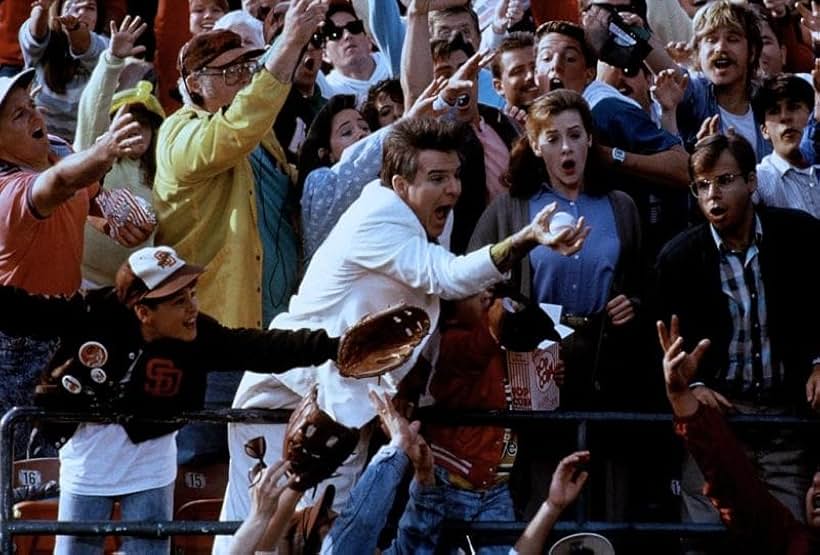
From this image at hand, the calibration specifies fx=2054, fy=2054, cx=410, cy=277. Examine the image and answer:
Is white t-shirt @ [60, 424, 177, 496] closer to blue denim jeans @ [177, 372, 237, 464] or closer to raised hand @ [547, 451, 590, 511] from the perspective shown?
blue denim jeans @ [177, 372, 237, 464]

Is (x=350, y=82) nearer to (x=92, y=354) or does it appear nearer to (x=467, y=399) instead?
(x=467, y=399)

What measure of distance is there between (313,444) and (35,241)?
181 cm

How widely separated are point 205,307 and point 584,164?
5.23ft

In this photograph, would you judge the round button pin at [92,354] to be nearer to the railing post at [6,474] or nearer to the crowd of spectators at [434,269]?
the crowd of spectators at [434,269]

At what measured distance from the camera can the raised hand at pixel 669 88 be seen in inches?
346

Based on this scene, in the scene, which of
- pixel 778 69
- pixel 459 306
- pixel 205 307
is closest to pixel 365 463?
pixel 459 306

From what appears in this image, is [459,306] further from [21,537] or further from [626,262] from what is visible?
[21,537]

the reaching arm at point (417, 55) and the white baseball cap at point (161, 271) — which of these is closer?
the white baseball cap at point (161, 271)

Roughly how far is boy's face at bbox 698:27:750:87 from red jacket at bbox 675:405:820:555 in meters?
2.58

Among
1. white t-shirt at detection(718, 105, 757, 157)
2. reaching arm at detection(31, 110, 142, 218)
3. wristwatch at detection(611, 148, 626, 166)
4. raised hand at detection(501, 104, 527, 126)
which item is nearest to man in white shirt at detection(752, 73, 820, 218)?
white t-shirt at detection(718, 105, 757, 157)

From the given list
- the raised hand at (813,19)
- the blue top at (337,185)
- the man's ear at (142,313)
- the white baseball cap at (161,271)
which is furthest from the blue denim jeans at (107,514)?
the raised hand at (813,19)

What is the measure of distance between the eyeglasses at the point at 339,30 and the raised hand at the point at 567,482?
11.7 ft

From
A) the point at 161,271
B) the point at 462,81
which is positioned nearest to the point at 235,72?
the point at 462,81

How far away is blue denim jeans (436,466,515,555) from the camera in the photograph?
23.7ft
